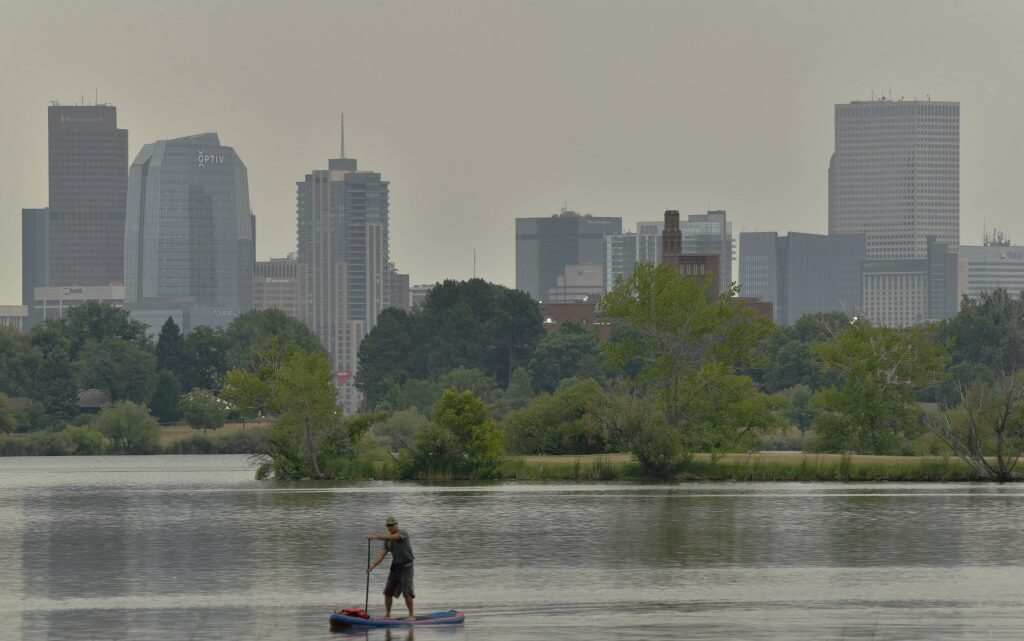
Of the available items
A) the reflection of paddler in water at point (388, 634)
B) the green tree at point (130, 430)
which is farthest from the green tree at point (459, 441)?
the green tree at point (130, 430)

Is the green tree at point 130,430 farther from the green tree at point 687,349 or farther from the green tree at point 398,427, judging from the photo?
the green tree at point 687,349

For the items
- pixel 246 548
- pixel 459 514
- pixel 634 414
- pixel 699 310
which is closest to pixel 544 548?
pixel 246 548

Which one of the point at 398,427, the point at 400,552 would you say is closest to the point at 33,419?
the point at 398,427

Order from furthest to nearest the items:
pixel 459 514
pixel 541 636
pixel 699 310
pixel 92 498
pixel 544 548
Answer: pixel 699 310 < pixel 92 498 < pixel 459 514 < pixel 544 548 < pixel 541 636

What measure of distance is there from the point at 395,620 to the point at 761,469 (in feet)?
202

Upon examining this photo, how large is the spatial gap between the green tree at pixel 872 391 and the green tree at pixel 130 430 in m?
79.0

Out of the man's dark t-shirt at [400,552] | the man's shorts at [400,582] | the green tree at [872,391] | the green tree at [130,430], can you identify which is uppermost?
the green tree at [872,391]

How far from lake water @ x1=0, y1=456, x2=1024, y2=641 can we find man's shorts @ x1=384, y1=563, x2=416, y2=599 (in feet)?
4.17

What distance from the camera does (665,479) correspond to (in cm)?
10375

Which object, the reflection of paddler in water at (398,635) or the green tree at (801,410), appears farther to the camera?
the green tree at (801,410)

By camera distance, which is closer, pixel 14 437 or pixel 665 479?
pixel 665 479

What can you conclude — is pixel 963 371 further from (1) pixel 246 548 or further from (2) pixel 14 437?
(1) pixel 246 548

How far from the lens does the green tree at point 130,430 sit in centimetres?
17912

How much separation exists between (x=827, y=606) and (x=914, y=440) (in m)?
69.0
